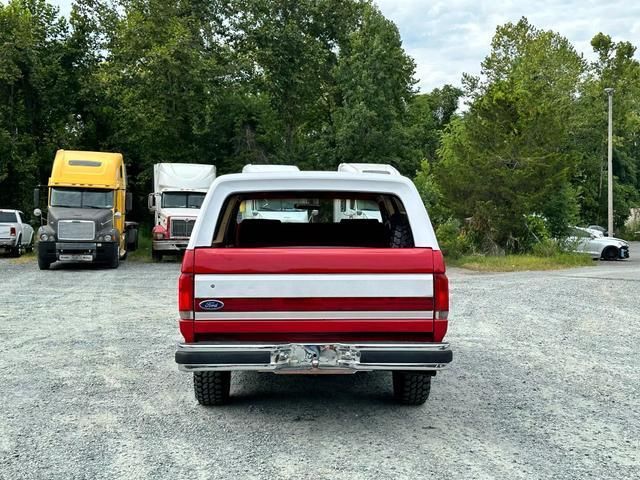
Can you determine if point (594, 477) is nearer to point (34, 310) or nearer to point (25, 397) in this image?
point (25, 397)

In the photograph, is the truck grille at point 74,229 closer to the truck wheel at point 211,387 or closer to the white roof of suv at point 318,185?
the truck wheel at point 211,387

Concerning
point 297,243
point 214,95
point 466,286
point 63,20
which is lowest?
point 466,286

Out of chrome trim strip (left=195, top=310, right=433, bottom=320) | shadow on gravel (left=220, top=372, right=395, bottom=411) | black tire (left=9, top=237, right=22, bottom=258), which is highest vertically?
chrome trim strip (left=195, top=310, right=433, bottom=320)

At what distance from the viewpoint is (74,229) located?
20.2 meters

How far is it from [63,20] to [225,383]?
31.5 meters

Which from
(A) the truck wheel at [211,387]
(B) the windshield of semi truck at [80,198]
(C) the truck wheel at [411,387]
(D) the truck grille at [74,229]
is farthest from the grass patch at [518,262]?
(A) the truck wheel at [211,387]

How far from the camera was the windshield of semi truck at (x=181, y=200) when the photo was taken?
77.5 ft

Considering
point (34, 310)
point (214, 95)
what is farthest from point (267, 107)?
point (34, 310)

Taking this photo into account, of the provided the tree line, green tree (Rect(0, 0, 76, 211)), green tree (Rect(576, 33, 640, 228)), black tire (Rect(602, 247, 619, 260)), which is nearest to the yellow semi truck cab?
the tree line

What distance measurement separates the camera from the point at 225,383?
5805 mm

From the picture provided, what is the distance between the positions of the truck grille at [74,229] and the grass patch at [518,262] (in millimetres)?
11764

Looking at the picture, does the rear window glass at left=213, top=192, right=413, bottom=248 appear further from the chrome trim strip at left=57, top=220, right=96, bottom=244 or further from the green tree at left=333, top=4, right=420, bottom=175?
the green tree at left=333, top=4, right=420, bottom=175

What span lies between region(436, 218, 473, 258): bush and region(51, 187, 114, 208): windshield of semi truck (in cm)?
1139

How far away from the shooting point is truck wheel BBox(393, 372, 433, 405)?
18.8 feet
